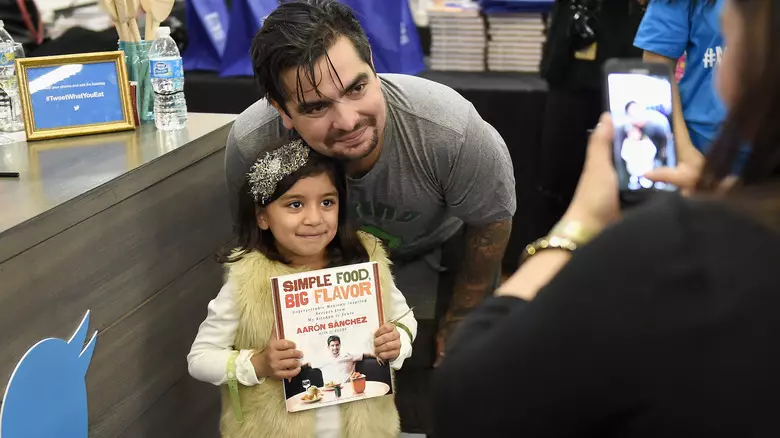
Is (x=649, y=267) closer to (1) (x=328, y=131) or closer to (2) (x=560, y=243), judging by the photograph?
(2) (x=560, y=243)

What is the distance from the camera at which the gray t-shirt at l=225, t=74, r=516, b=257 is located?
1911 mm

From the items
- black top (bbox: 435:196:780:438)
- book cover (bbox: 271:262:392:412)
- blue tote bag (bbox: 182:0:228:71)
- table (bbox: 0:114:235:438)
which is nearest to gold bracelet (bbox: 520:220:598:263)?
black top (bbox: 435:196:780:438)

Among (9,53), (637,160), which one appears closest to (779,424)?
(637,160)

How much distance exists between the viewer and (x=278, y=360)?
1.63m

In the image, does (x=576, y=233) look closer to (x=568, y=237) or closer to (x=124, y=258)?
(x=568, y=237)

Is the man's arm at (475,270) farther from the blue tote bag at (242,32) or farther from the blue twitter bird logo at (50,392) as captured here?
the blue tote bag at (242,32)

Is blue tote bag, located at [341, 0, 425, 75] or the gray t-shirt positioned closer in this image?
the gray t-shirt

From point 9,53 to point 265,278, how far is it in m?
0.82

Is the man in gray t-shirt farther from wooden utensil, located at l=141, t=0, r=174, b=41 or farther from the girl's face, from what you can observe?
wooden utensil, located at l=141, t=0, r=174, b=41

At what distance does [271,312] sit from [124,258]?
328 millimetres

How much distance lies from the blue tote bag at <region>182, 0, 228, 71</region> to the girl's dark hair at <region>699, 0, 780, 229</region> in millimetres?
2793

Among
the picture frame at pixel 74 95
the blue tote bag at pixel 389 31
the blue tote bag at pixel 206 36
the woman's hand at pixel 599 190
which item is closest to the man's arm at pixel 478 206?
the picture frame at pixel 74 95

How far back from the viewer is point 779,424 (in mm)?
644

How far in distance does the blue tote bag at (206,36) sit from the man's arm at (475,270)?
165 centimetres
